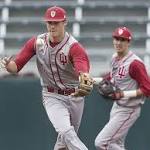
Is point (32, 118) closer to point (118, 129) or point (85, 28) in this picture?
point (118, 129)

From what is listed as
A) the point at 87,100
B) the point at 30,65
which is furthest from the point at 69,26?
the point at 87,100

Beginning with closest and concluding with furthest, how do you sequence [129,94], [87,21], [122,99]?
[129,94]
[122,99]
[87,21]

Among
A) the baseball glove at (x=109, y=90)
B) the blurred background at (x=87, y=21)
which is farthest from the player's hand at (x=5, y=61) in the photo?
the blurred background at (x=87, y=21)

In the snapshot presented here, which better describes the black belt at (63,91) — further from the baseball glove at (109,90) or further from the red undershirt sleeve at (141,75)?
the red undershirt sleeve at (141,75)

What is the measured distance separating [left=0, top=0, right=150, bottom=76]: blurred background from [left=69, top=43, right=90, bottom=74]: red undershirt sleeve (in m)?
4.89

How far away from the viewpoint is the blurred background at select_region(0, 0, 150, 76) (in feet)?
32.4

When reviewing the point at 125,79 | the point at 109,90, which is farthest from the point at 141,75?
the point at 109,90

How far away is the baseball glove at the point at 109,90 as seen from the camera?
4965mm

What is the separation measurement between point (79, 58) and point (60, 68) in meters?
0.37

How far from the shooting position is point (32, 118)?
623 centimetres

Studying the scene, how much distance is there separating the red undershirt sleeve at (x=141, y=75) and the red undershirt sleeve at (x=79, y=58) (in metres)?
0.65

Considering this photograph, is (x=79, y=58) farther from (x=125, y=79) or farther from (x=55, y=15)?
(x=125, y=79)

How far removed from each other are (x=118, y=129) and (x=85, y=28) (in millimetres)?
5171

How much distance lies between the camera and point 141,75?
5055 mm
